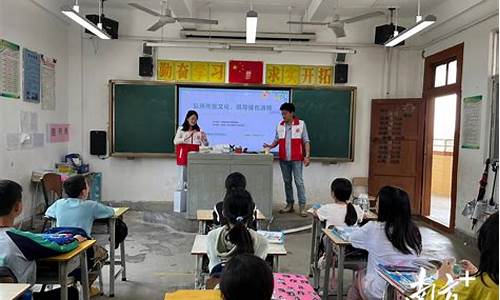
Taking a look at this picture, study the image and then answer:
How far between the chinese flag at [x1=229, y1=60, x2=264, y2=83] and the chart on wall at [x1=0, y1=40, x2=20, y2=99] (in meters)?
3.04

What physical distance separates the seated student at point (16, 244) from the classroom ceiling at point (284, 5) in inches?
172

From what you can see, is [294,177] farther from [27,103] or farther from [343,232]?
[27,103]

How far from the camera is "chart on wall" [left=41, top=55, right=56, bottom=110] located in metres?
6.04

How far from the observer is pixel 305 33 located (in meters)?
7.02

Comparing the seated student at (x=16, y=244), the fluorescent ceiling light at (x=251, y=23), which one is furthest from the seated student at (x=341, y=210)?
the fluorescent ceiling light at (x=251, y=23)

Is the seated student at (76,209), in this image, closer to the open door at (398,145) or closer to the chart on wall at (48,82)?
the chart on wall at (48,82)

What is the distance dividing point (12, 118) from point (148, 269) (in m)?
2.52

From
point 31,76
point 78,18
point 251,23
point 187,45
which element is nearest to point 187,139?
point 187,45

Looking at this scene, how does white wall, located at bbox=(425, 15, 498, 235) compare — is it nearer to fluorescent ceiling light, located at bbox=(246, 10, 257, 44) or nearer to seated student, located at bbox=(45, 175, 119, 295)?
fluorescent ceiling light, located at bbox=(246, 10, 257, 44)

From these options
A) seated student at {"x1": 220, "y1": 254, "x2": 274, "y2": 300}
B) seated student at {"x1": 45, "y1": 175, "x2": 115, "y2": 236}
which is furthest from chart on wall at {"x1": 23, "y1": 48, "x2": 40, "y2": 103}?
seated student at {"x1": 220, "y1": 254, "x2": 274, "y2": 300}

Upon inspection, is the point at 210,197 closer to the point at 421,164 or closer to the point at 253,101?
the point at 253,101

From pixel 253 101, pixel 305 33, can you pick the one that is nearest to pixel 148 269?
pixel 253 101

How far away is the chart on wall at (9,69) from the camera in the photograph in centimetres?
491

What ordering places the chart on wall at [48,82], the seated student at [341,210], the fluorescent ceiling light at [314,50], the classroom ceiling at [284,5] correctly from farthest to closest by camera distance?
the fluorescent ceiling light at [314,50]
the classroom ceiling at [284,5]
the chart on wall at [48,82]
the seated student at [341,210]
